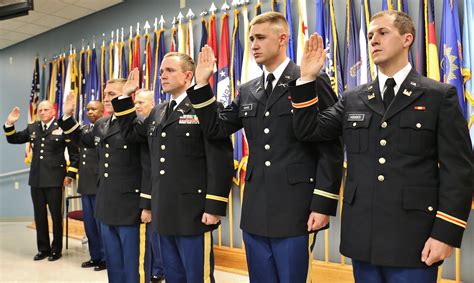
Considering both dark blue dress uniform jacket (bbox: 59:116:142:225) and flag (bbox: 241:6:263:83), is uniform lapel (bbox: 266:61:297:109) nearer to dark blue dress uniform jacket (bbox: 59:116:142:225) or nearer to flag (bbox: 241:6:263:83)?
dark blue dress uniform jacket (bbox: 59:116:142:225)

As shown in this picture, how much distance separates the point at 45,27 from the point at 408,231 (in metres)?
7.06

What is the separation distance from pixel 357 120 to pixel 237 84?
2767 mm

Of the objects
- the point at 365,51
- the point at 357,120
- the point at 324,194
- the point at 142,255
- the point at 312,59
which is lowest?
the point at 142,255

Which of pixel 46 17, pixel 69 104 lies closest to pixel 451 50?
pixel 69 104

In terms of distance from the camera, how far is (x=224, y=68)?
4.36 m

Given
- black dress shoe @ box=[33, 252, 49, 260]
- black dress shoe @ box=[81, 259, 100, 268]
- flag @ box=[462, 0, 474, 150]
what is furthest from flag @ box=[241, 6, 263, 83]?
black dress shoe @ box=[33, 252, 49, 260]

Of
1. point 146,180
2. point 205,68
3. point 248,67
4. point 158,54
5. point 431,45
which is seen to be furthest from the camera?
point 158,54

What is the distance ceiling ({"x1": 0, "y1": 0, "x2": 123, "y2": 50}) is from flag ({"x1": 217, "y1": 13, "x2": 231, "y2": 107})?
7.33 ft

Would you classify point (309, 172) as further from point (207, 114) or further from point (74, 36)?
point (74, 36)

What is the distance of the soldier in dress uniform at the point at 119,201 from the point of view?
8.64ft

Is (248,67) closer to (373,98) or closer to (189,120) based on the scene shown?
(189,120)

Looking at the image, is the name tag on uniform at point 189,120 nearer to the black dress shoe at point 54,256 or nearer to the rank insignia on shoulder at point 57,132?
the rank insignia on shoulder at point 57,132

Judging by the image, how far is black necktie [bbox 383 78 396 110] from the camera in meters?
1.53

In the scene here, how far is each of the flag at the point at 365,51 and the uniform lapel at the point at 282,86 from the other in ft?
5.51
